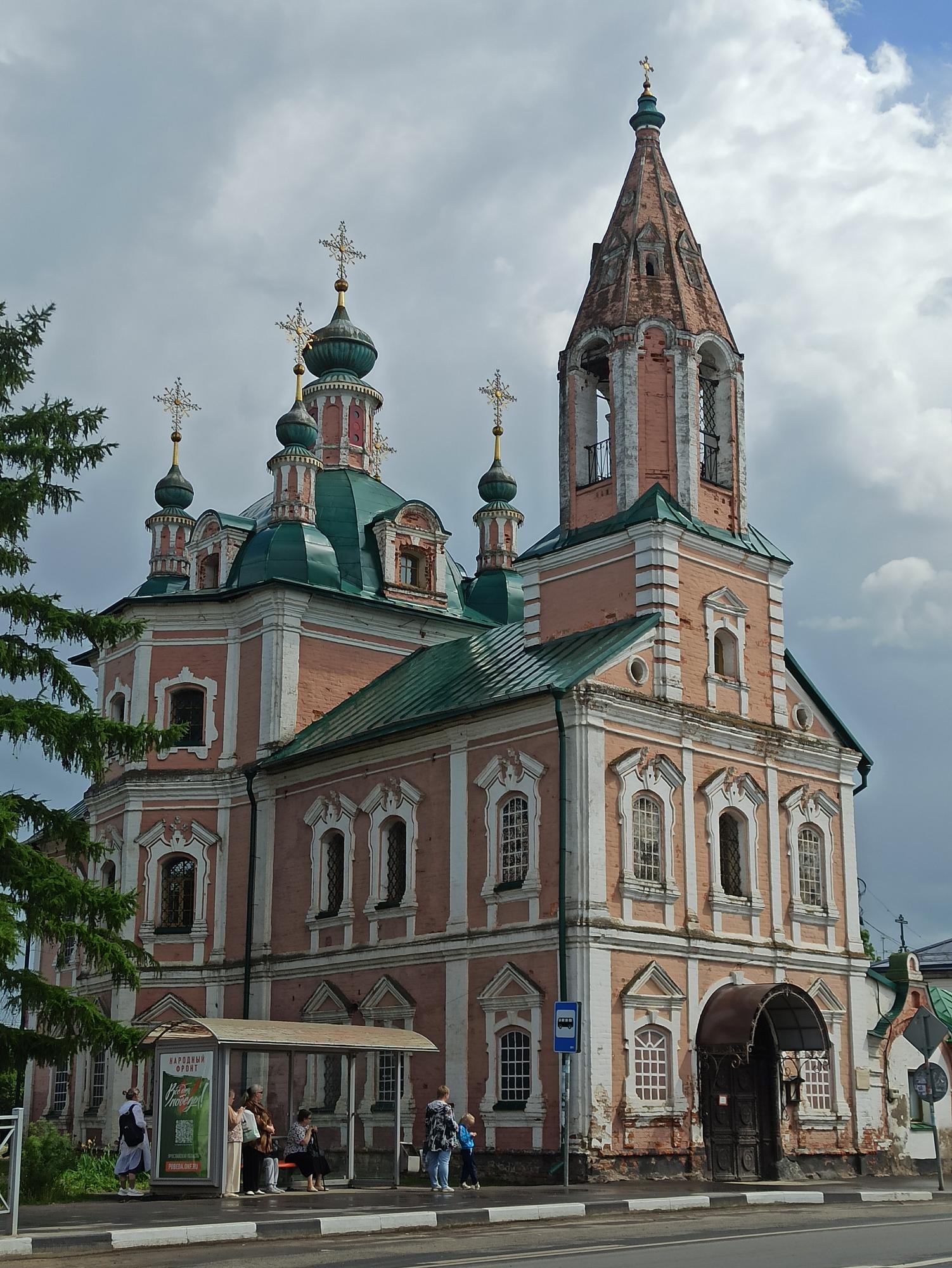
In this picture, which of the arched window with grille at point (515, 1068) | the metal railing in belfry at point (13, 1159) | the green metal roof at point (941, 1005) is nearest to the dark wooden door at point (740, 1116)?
the arched window with grille at point (515, 1068)

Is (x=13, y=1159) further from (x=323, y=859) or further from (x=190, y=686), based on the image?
(x=190, y=686)

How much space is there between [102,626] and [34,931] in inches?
157

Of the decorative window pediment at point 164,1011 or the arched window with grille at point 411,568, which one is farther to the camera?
the arched window with grille at point 411,568

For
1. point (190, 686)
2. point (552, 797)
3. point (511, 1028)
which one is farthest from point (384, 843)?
point (190, 686)

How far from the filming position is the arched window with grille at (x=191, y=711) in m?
33.7

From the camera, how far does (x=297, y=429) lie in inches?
1444

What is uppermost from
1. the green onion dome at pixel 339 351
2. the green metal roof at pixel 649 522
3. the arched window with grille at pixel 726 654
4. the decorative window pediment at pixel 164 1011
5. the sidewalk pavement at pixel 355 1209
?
the green onion dome at pixel 339 351

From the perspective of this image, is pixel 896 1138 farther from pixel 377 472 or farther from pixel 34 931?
pixel 377 472

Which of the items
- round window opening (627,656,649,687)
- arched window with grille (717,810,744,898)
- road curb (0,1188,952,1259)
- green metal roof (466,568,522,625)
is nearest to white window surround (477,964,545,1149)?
road curb (0,1188,952,1259)

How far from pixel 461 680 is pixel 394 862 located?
3587 millimetres

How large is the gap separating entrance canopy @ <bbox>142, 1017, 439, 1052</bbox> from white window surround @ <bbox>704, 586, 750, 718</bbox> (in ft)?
27.0

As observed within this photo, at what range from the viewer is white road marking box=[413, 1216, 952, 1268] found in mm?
11573

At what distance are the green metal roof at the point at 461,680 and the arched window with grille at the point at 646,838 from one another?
2390mm

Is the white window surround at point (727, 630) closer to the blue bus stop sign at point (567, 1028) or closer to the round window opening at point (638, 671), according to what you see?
the round window opening at point (638, 671)
